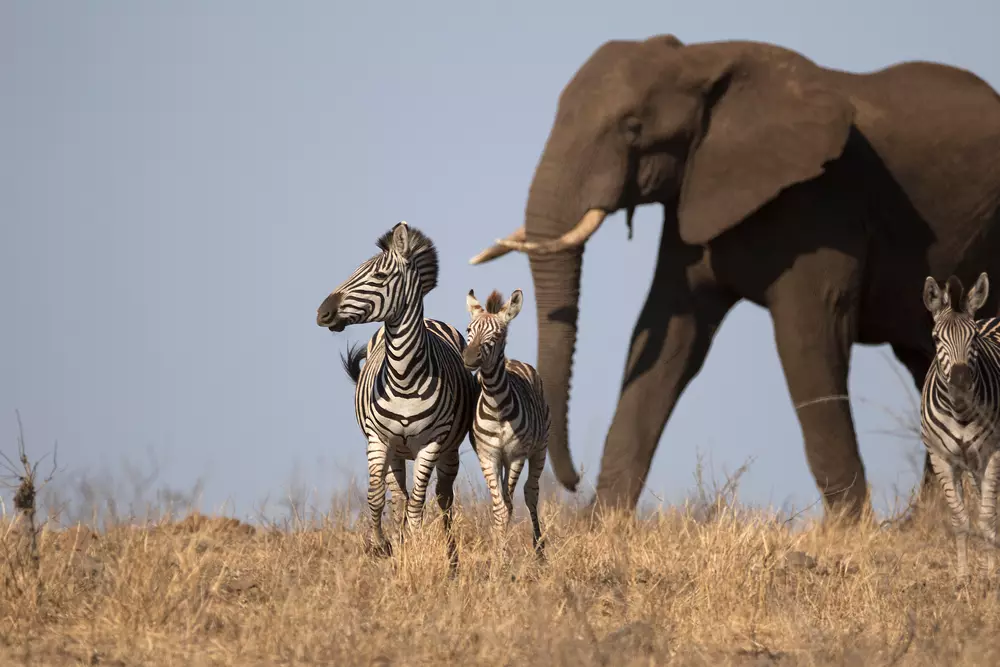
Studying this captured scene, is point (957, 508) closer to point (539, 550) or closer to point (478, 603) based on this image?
point (539, 550)

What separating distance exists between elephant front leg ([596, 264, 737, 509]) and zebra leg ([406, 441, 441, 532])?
477 cm

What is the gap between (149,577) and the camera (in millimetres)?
7312

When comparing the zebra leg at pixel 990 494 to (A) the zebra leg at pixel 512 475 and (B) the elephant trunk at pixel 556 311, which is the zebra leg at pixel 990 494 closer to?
(A) the zebra leg at pixel 512 475

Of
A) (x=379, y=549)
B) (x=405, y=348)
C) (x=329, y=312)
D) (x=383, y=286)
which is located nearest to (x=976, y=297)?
(x=405, y=348)

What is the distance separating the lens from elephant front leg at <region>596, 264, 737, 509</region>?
13.1 meters

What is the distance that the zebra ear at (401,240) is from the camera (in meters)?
8.41

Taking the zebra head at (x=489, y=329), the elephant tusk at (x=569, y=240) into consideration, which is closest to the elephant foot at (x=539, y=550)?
the zebra head at (x=489, y=329)

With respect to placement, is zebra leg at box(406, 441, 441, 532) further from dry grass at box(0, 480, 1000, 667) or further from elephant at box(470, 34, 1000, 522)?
elephant at box(470, 34, 1000, 522)

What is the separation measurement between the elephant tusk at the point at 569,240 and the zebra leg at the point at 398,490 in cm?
365

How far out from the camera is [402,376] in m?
8.29

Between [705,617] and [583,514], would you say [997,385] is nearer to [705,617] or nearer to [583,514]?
[705,617]

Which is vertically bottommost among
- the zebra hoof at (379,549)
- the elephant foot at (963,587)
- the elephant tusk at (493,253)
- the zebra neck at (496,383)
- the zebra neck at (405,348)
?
the elephant foot at (963,587)

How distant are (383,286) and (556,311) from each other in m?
4.18

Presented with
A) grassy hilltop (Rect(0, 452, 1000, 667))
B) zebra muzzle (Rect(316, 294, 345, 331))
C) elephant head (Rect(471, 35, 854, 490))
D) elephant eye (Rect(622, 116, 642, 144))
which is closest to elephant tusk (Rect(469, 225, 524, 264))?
elephant head (Rect(471, 35, 854, 490))
